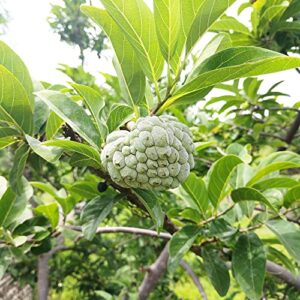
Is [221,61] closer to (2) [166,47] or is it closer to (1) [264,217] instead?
(2) [166,47]

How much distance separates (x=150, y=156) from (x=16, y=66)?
362mm

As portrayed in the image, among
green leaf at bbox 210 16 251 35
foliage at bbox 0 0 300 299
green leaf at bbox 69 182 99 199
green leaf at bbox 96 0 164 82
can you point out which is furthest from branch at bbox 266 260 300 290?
green leaf at bbox 96 0 164 82

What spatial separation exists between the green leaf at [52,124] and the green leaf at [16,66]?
54 millimetres

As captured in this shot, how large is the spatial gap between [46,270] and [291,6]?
5.81 ft

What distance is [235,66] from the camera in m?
0.66

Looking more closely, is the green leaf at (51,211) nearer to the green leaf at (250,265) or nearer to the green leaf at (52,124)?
the green leaf at (52,124)

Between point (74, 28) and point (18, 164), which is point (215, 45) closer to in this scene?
point (18, 164)

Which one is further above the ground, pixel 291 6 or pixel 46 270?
pixel 291 6

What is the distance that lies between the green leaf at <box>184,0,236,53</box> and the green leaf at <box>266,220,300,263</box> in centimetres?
64

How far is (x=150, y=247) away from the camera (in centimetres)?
303

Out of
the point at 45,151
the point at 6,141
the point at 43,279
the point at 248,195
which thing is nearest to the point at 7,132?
the point at 6,141

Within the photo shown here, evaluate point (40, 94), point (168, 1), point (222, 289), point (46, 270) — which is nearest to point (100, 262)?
point (46, 270)

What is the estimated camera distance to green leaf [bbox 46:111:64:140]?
883 millimetres

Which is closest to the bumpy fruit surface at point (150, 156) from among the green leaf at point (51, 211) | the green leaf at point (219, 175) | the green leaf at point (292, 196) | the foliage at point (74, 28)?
the green leaf at point (219, 175)
